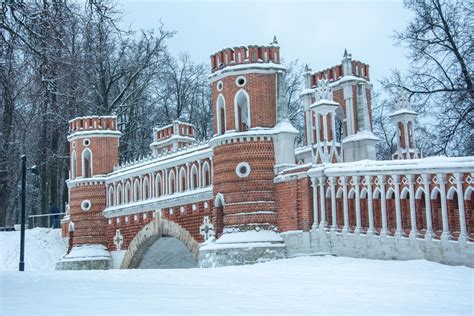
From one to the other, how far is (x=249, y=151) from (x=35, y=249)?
14.9 metres

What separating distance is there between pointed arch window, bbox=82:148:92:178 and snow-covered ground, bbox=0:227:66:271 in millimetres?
4433

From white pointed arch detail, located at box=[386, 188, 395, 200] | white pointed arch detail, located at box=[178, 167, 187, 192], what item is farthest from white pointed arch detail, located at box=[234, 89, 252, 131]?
white pointed arch detail, located at box=[386, 188, 395, 200]

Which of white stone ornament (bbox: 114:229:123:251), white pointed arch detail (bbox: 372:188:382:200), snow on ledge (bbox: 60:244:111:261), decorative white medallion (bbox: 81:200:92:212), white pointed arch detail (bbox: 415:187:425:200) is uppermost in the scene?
decorative white medallion (bbox: 81:200:92:212)

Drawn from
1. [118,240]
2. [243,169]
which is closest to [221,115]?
[243,169]

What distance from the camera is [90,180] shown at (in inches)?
1061

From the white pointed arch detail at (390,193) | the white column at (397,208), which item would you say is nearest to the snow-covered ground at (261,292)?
the white column at (397,208)

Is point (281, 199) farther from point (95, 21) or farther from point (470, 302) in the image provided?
point (470, 302)

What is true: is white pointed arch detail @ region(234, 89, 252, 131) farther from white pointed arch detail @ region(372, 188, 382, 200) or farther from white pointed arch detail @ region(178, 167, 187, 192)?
white pointed arch detail @ region(372, 188, 382, 200)

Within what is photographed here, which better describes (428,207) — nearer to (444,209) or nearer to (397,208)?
(444,209)

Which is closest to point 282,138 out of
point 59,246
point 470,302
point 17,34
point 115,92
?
point 17,34

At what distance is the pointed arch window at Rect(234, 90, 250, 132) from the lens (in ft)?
62.5

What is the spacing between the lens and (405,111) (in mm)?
20969

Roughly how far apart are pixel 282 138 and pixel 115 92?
76.7ft

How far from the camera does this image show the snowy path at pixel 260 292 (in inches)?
306
